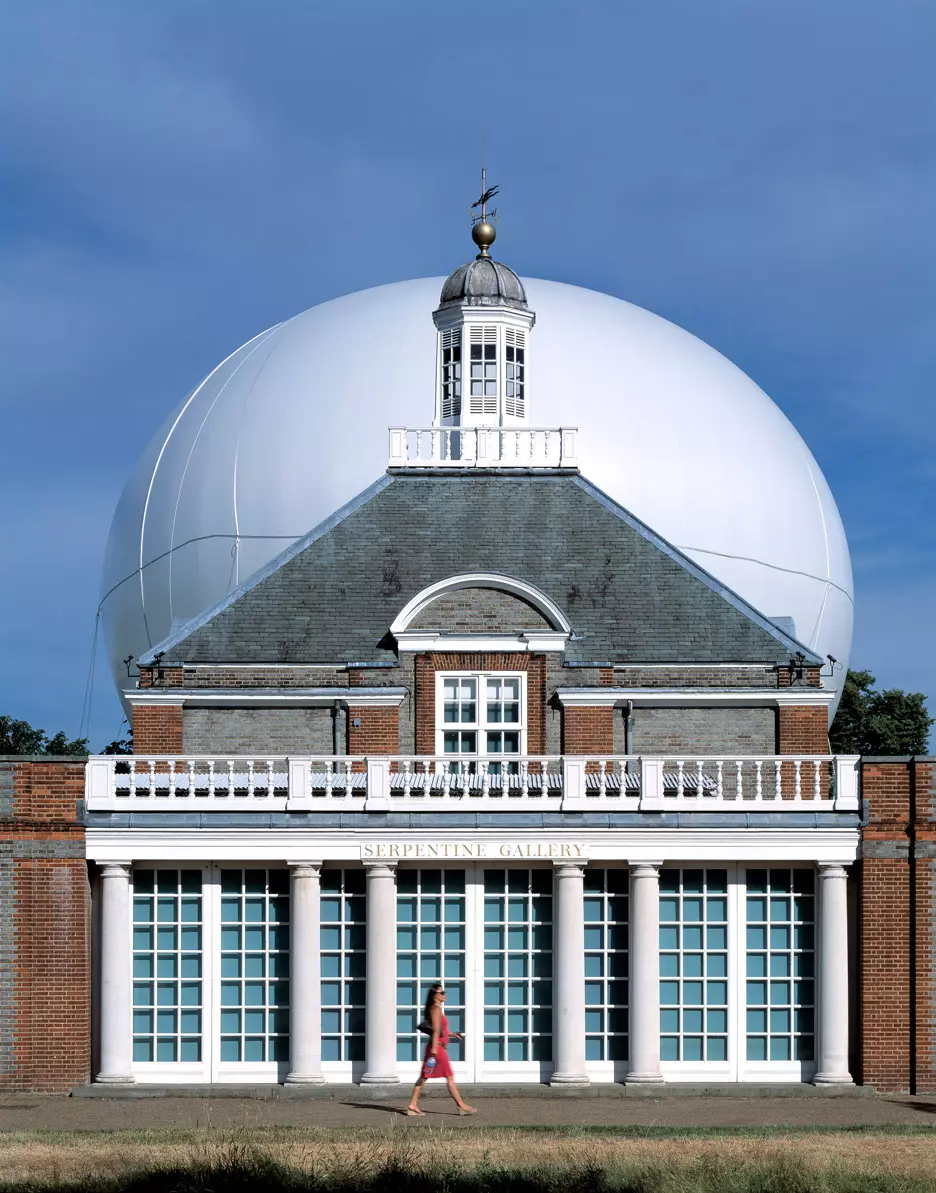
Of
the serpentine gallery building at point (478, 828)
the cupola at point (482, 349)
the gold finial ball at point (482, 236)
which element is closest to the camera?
the serpentine gallery building at point (478, 828)

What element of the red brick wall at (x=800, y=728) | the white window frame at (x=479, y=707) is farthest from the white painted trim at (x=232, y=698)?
the red brick wall at (x=800, y=728)

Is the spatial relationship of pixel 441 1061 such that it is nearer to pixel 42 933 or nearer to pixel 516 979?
pixel 516 979

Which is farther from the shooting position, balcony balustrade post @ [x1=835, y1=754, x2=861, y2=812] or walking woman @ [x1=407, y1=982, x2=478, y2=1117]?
balcony balustrade post @ [x1=835, y1=754, x2=861, y2=812]

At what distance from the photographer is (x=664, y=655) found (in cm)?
4619

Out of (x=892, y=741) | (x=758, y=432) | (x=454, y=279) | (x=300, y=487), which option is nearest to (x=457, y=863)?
(x=454, y=279)

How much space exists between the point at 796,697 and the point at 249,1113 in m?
14.9

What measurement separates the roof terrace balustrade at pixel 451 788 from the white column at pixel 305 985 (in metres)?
1.36

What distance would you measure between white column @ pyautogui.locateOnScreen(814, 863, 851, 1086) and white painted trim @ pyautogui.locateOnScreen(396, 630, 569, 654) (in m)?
7.96

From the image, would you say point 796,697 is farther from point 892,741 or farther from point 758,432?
point 892,741

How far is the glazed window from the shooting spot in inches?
1785

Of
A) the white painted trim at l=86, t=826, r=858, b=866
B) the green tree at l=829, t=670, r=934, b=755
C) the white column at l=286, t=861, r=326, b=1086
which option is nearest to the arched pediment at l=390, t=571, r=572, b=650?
the white painted trim at l=86, t=826, r=858, b=866

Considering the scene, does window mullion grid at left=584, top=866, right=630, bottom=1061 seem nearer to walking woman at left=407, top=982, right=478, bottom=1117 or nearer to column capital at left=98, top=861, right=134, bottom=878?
walking woman at left=407, top=982, right=478, bottom=1117

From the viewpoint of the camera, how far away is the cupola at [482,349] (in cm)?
5162

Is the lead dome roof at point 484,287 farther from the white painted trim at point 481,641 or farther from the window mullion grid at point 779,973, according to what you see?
the window mullion grid at point 779,973
